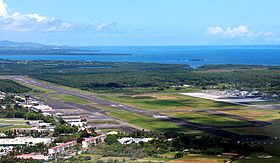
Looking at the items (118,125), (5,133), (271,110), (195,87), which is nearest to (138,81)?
(195,87)

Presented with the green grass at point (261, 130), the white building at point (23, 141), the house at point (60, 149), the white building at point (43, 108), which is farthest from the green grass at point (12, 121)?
the green grass at point (261, 130)

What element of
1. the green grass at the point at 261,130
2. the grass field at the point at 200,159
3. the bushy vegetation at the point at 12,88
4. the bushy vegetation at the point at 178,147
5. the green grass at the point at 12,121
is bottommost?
the green grass at the point at 12,121

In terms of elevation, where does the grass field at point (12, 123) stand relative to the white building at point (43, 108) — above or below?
below

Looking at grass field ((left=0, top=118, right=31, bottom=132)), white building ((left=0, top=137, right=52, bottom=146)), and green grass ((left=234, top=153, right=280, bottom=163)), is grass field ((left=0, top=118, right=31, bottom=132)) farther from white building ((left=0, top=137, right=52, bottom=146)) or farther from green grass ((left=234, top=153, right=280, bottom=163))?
green grass ((left=234, top=153, right=280, bottom=163))

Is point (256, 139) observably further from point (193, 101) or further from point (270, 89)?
point (270, 89)

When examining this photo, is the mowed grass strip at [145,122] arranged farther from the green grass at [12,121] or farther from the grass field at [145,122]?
the green grass at [12,121]

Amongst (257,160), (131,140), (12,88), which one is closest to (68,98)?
(12,88)

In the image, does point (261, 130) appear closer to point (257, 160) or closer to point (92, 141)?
point (257, 160)
